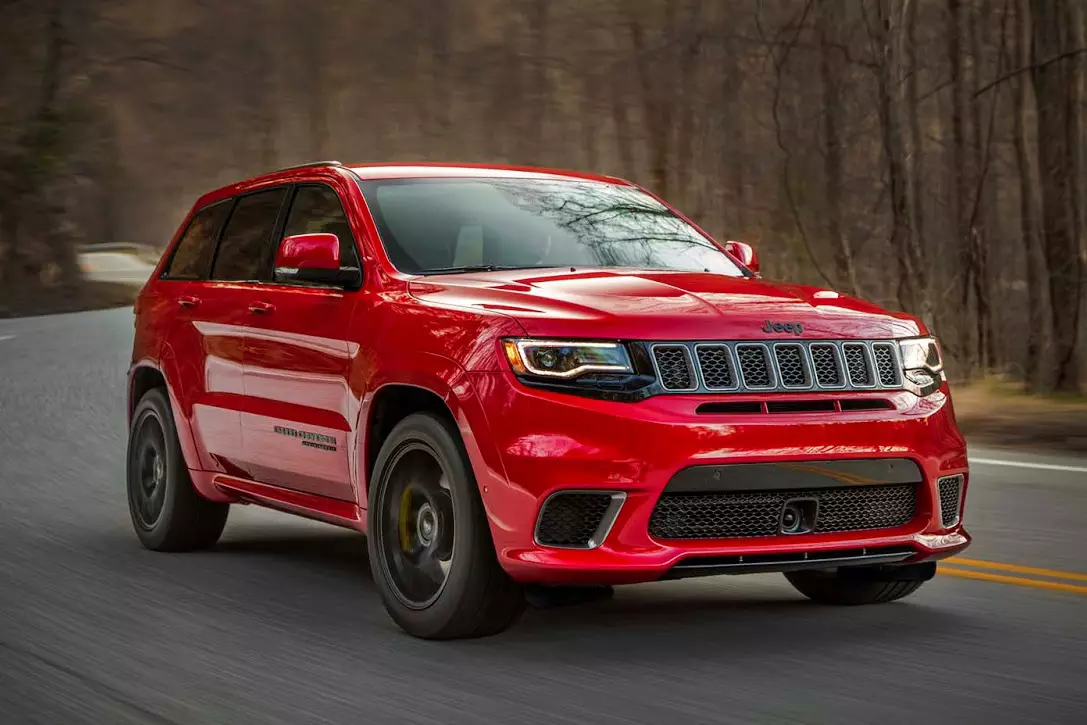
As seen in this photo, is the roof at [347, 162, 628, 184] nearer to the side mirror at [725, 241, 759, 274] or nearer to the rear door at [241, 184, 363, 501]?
the rear door at [241, 184, 363, 501]

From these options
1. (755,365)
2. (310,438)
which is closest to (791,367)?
(755,365)

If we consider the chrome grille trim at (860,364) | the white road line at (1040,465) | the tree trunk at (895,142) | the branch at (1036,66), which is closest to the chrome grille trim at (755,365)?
the chrome grille trim at (860,364)

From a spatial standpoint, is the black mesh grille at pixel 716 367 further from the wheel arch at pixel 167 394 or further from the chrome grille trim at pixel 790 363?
the wheel arch at pixel 167 394

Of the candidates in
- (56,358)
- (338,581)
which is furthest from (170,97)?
(338,581)

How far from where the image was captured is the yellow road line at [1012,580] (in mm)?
7539

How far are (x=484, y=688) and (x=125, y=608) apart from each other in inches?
86.8

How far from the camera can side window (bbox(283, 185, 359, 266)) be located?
25.0ft

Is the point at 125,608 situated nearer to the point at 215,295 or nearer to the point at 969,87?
the point at 215,295

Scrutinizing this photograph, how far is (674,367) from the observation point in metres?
6.03

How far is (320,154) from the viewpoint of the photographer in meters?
61.9

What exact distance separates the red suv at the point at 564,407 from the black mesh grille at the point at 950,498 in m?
0.01

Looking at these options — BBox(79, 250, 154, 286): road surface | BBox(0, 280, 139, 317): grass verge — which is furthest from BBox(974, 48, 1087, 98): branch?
BBox(79, 250, 154, 286): road surface

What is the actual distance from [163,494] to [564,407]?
367 centimetres

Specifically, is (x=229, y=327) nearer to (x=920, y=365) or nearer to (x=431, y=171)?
(x=431, y=171)
